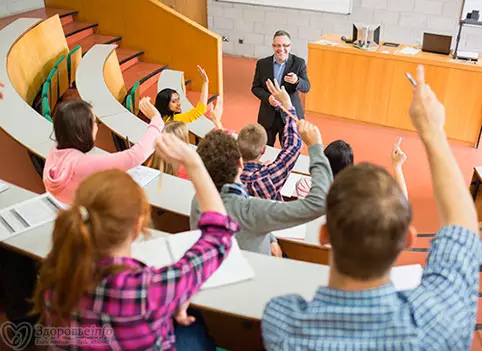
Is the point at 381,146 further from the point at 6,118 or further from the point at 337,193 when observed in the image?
the point at 337,193

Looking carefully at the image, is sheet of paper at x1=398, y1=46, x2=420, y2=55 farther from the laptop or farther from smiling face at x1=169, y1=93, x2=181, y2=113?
smiling face at x1=169, y1=93, x2=181, y2=113

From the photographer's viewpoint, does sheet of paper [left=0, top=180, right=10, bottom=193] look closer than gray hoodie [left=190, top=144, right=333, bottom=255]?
No

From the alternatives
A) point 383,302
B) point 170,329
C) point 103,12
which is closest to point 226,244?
point 170,329

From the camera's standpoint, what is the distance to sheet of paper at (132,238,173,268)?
160 centimetres

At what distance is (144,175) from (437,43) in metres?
4.21

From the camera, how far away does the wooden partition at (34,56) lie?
14.0ft

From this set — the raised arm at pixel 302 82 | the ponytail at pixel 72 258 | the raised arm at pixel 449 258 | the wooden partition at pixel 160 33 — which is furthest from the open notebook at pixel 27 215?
the wooden partition at pixel 160 33

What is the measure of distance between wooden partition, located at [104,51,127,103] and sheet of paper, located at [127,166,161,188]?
219 centimetres

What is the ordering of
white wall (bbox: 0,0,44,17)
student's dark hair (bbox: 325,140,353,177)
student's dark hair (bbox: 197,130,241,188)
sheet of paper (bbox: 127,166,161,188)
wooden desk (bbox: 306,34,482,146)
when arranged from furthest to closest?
white wall (bbox: 0,0,44,17) < wooden desk (bbox: 306,34,482,146) < student's dark hair (bbox: 325,140,353,177) < sheet of paper (bbox: 127,166,161,188) < student's dark hair (bbox: 197,130,241,188)

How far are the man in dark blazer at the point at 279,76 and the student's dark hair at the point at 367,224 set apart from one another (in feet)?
10.5

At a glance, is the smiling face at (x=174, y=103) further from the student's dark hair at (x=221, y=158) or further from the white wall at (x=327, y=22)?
the white wall at (x=327, y=22)

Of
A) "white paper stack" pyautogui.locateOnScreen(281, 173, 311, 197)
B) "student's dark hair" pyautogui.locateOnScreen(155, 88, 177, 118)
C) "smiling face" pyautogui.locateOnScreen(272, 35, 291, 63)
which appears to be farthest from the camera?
"smiling face" pyautogui.locateOnScreen(272, 35, 291, 63)

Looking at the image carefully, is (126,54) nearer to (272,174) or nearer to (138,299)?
(272,174)

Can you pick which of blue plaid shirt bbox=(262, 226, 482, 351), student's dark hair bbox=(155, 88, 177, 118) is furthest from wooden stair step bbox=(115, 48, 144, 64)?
blue plaid shirt bbox=(262, 226, 482, 351)
